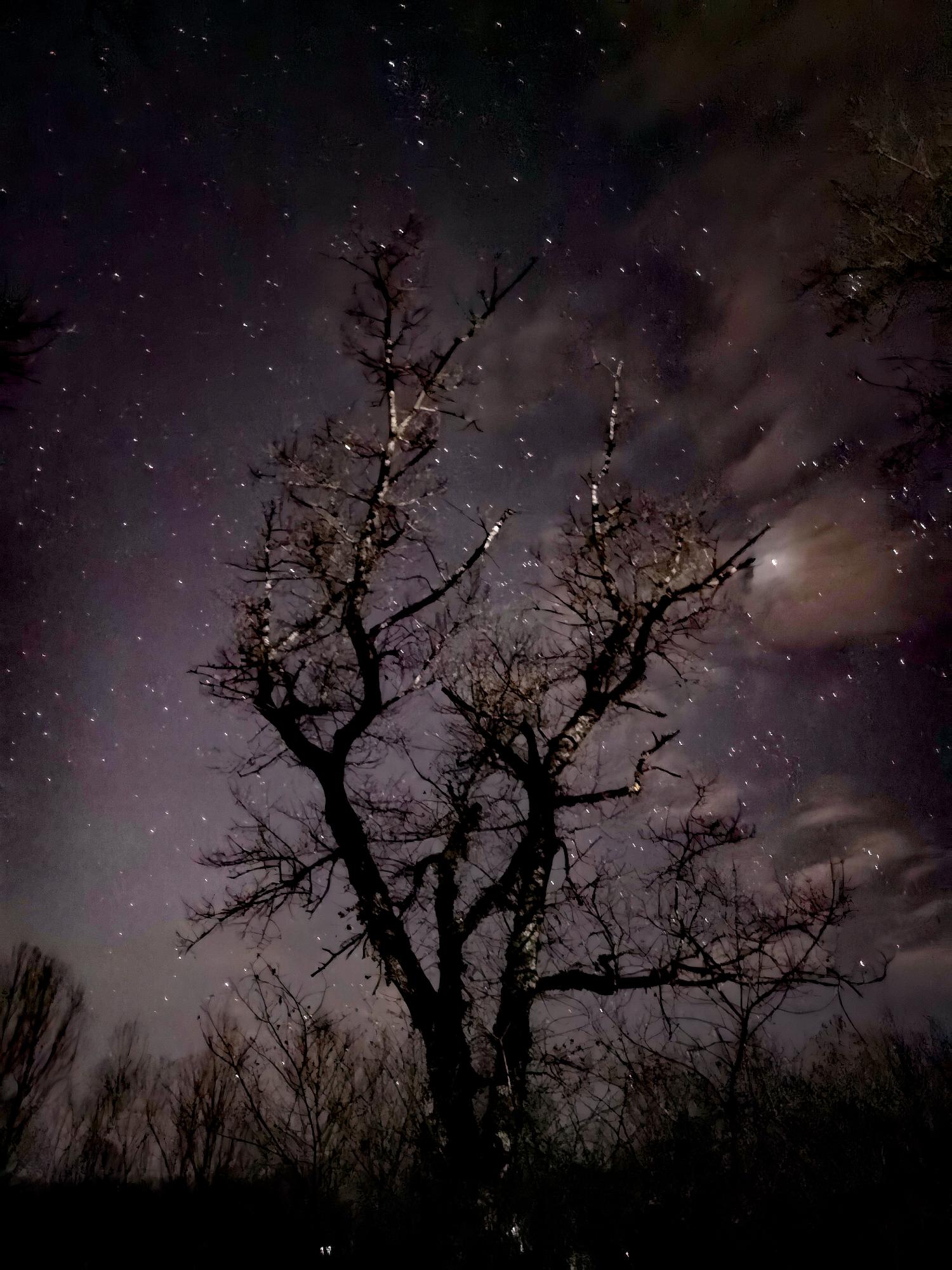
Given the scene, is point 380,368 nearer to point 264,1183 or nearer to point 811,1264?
point 811,1264

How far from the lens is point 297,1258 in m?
5.36

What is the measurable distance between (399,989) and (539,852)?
2217 millimetres

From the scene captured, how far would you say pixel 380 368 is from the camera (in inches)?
372

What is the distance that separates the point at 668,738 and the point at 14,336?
28.5 ft

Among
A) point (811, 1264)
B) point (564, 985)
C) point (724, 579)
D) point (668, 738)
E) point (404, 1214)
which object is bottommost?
point (811, 1264)

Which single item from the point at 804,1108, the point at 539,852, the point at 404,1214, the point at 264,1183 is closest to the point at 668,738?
the point at 539,852

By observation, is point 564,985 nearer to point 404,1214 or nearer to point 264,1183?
point 404,1214

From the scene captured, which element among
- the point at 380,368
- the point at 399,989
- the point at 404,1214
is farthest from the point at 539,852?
the point at 380,368

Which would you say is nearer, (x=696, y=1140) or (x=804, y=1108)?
(x=696, y=1140)

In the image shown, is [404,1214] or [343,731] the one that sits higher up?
[343,731]

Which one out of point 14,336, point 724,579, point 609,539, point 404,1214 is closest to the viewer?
point 404,1214

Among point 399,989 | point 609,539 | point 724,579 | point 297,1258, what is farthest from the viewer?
point 609,539

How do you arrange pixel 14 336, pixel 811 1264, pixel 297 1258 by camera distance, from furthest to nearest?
pixel 14 336
pixel 297 1258
pixel 811 1264

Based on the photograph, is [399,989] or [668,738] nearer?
[399,989]
